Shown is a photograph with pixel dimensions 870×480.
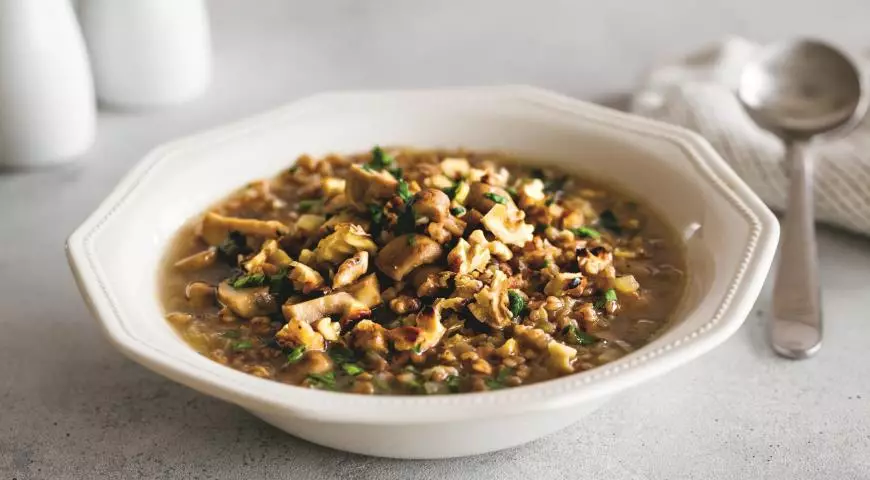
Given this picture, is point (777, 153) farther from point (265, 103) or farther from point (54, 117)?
point (54, 117)

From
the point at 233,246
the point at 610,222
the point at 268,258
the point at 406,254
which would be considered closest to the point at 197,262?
the point at 233,246

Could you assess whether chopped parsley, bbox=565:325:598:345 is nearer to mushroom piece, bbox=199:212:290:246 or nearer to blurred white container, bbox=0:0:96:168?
mushroom piece, bbox=199:212:290:246

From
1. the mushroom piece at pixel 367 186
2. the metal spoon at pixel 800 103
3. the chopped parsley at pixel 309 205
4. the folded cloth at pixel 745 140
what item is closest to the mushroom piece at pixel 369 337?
the mushroom piece at pixel 367 186

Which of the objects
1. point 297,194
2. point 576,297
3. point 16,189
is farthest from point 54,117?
point 576,297

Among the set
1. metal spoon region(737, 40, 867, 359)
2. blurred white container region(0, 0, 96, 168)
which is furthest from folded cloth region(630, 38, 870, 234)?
blurred white container region(0, 0, 96, 168)

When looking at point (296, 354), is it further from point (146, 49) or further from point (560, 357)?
point (146, 49)

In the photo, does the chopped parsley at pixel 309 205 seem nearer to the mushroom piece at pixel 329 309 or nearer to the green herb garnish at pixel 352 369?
the mushroom piece at pixel 329 309

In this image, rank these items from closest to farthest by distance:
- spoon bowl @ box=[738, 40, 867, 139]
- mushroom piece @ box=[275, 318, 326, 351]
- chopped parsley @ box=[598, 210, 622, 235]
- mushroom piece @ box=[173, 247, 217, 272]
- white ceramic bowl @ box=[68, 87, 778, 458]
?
white ceramic bowl @ box=[68, 87, 778, 458], mushroom piece @ box=[275, 318, 326, 351], mushroom piece @ box=[173, 247, 217, 272], chopped parsley @ box=[598, 210, 622, 235], spoon bowl @ box=[738, 40, 867, 139]
